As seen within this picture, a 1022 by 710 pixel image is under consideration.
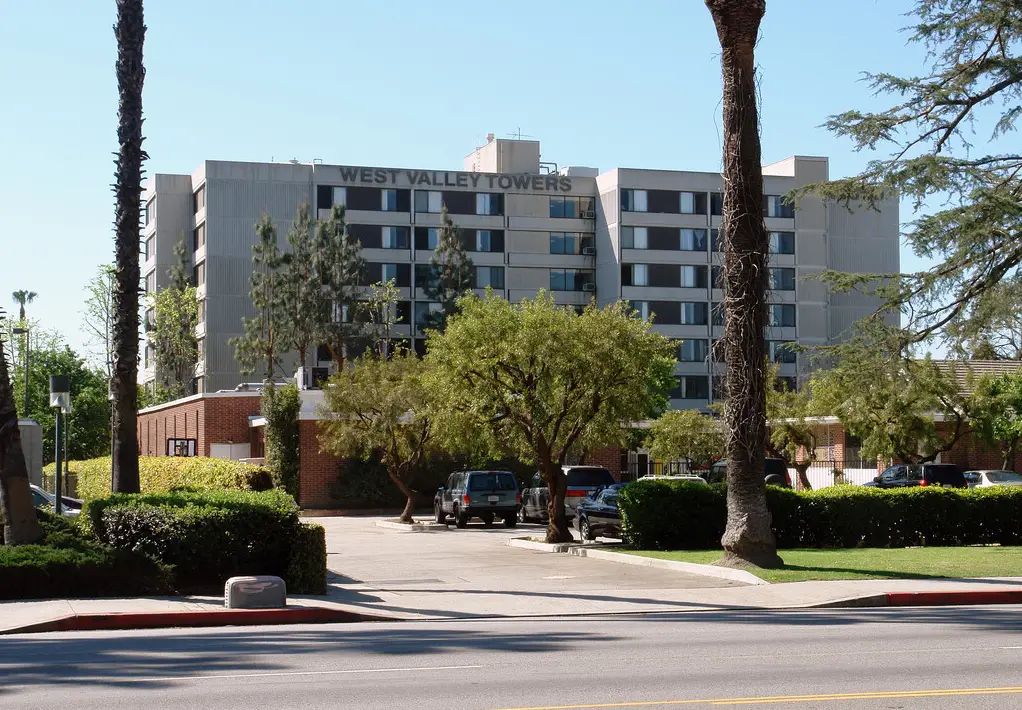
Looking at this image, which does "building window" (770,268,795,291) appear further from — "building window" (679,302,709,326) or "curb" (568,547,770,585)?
"curb" (568,547,770,585)

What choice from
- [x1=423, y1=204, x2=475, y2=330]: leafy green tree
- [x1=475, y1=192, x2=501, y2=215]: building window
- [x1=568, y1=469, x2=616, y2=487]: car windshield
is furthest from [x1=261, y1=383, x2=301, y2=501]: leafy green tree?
[x1=475, y1=192, x2=501, y2=215]: building window

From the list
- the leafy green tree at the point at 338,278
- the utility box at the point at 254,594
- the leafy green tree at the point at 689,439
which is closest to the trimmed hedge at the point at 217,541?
the utility box at the point at 254,594

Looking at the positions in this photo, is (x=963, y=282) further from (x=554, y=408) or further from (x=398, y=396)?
(x=398, y=396)

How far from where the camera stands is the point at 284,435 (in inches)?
1852

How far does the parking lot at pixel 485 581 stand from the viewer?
1820cm

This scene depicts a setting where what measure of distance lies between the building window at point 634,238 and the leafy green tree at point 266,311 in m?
25.6

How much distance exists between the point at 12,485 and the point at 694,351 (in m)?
73.5

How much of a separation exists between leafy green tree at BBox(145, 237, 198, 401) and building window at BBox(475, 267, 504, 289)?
1980 cm

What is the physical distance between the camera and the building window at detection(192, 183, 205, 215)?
85938 mm

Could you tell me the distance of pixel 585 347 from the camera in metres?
28.1

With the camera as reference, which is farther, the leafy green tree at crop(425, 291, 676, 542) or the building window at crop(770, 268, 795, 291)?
the building window at crop(770, 268, 795, 291)

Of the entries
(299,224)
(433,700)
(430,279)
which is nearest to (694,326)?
(430,279)

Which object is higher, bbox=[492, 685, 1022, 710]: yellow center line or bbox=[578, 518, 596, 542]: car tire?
→ bbox=[492, 685, 1022, 710]: yellow center line

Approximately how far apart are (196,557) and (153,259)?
251ft
